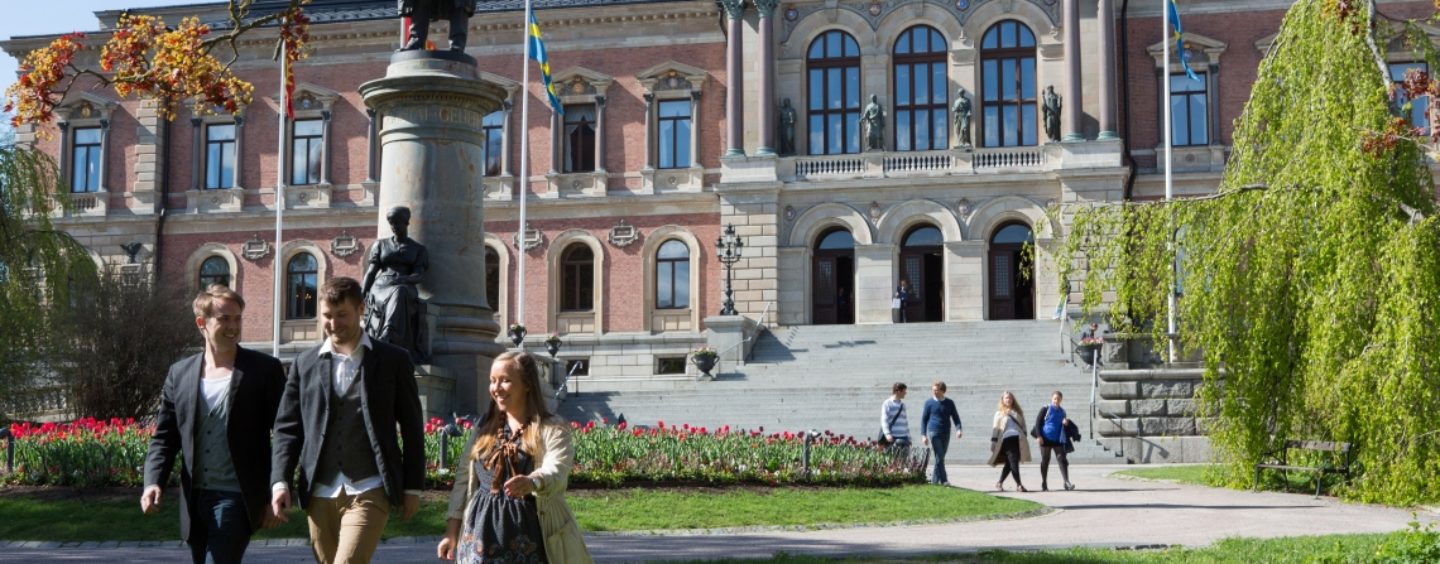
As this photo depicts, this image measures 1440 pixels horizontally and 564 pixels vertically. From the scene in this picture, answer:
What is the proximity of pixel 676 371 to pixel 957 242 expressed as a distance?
8.63 metres

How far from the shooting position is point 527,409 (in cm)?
A: 761

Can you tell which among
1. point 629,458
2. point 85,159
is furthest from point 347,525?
point 85,159

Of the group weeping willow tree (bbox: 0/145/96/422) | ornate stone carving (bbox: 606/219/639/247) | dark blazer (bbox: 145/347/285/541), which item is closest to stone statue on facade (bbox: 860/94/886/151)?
ornate stone carving (bbox: 606/219/639/247)

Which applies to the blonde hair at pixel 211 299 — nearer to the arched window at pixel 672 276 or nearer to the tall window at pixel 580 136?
the arched window at pixel 672 276

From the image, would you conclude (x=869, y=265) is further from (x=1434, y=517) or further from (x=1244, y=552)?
(x=1244, y=552)

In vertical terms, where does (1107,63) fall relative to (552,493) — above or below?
above

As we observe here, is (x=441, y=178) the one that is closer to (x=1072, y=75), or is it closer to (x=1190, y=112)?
(x=1072, y=75)

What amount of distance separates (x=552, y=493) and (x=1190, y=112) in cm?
4009

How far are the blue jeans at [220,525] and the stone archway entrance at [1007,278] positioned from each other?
124ft

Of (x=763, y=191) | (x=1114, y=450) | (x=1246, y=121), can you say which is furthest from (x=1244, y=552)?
(x=763, y=191)

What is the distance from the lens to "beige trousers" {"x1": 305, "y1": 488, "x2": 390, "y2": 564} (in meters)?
7.78

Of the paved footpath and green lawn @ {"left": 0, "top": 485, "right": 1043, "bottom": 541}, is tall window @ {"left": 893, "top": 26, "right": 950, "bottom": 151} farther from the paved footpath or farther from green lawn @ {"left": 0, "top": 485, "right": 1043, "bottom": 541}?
green lawn @ {"left": 0, "top": 485, "right": 1043, "bottom": 541}

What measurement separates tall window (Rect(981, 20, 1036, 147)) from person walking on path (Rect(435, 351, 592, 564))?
1522 inches

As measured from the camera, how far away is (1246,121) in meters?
21.7
